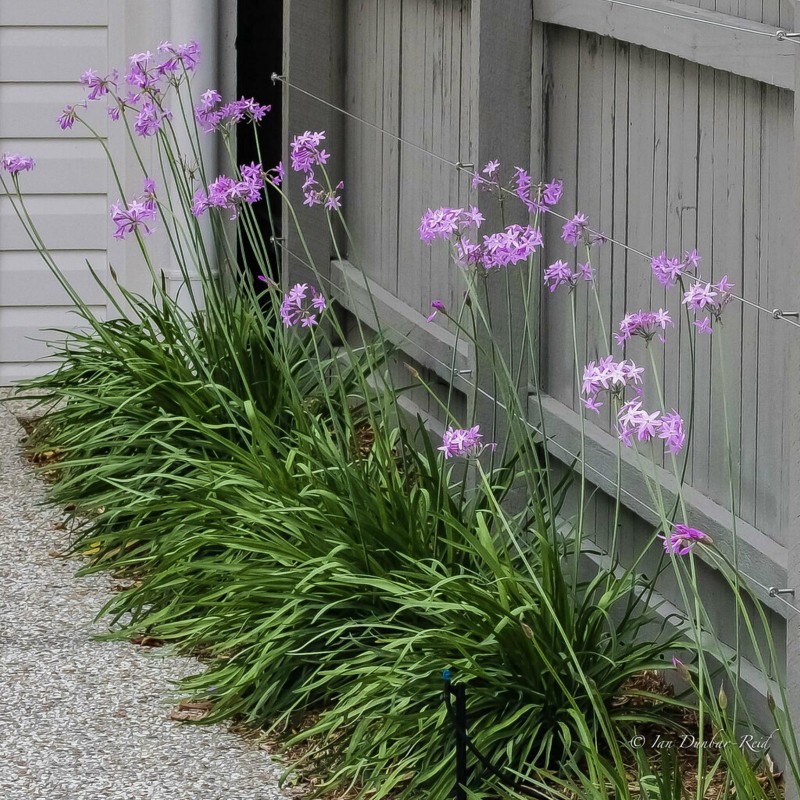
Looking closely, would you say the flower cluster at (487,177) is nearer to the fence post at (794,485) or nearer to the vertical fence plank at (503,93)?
the vertical fence plank at (503,93)

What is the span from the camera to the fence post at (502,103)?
4.11 m

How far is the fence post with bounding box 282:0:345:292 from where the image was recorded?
620cm

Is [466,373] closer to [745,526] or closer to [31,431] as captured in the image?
[745,526]

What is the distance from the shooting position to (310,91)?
20.5ft

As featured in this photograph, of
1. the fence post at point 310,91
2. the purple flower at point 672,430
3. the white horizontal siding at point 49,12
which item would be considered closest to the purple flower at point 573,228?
the purple flower at point 672,430

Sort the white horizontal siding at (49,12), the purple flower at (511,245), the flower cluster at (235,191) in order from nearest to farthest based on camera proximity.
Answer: the purple flower at (511,245)
the flower cluster at (235,191)
the white horizontal siding at (49,12)

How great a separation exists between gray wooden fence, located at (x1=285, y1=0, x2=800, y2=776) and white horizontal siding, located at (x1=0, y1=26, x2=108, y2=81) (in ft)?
6.86

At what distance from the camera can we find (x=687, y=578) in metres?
3.48

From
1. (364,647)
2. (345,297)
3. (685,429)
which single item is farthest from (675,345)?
(345,297)

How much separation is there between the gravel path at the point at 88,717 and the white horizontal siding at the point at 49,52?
9.88 ft

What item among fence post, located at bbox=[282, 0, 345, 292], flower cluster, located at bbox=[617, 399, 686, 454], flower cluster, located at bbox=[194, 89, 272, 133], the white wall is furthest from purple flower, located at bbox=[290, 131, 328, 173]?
the white wall

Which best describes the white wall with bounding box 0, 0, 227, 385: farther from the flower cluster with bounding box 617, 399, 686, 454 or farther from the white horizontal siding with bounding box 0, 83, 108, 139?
the flower cluster with bounding box 617, 399, 686, 454

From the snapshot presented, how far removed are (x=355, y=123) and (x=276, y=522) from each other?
102 inches

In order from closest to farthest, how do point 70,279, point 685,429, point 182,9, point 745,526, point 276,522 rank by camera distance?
1. point 745,526
2. point 685,429
3. point 276,522
4. point 182,9
5. point 70,279
